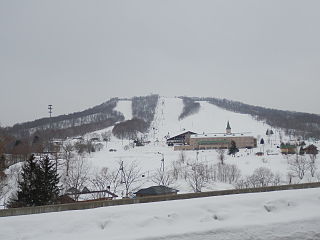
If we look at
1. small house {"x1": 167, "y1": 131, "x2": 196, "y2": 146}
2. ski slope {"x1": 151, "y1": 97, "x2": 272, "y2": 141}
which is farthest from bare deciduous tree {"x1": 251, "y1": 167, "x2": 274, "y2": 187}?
ski slope {"x1": 151, "y1": 97, "x2": 272, "y2": 141}

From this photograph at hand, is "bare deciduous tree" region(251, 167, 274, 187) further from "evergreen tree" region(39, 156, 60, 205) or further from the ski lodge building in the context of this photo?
the ski lodge building

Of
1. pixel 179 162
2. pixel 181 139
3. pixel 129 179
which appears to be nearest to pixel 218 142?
pixel 181 139

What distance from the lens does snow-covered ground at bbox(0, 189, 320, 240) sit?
4426 mm

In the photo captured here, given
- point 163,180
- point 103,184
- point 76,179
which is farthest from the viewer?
point 163,180

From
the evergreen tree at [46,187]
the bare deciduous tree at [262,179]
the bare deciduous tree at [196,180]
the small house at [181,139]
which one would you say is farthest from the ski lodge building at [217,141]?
the evergreen tree at [46,187]

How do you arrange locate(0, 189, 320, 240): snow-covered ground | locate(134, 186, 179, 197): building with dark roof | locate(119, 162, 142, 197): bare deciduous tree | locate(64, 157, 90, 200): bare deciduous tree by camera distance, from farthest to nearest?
locate(119, 162, 142, 197): bare deciduous tree
locate(64, 157, 90, 200): bare deciduous tree
locate(134, 186, 179, 197): building with dark roof
locate(0, 189, 320, 240): snow-covered ground

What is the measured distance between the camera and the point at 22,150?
47.1m

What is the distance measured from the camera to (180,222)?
489 cm

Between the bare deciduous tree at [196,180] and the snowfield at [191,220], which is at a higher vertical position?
the snowfield at [191,220]

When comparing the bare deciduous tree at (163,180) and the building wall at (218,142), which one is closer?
the bare deciduous tree at (163,180)

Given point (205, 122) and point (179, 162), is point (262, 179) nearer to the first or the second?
point (179, 162)

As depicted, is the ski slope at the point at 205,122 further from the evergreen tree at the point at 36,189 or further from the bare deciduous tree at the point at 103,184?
the evergreen tree at the point at 36,189

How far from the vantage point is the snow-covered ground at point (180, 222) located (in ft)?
14.5

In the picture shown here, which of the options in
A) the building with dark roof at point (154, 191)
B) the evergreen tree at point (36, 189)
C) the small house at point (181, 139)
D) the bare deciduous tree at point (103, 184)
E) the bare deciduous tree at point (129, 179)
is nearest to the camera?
the evergreen tree at point (36, 189)
